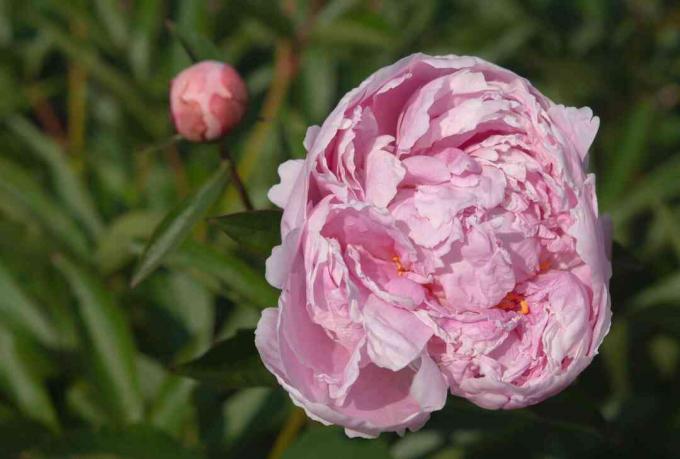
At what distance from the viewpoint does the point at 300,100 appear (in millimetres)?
2119

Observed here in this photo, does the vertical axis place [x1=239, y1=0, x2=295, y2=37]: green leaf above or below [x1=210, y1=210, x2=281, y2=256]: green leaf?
below

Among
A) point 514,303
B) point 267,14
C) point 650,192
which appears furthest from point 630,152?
point 514,303

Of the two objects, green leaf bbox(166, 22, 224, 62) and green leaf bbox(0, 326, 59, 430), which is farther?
green leaf bbox(0, 326, 59, 430)

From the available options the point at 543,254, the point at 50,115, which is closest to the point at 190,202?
the point at 543,254

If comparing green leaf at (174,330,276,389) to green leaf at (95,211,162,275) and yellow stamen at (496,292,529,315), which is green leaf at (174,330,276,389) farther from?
green leaf at (95,211,162,275)

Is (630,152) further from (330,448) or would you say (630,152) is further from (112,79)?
(112,79)

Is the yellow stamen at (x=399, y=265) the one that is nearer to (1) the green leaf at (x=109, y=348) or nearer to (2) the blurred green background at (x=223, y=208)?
(2) the blurred green background at (x=223, y=208)

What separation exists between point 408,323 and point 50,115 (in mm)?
1546

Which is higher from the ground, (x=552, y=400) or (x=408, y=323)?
(x=408, y=323)

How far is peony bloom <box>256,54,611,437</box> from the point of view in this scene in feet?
3.52

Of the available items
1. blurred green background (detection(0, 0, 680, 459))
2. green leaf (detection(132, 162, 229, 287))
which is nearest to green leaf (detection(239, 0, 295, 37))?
blurred green background (detection(0, 0, 680, 459))

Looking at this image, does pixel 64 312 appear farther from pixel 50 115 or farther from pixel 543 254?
pixel 543 254

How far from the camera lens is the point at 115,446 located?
1432 mm

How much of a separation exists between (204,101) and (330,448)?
56 centimetres
